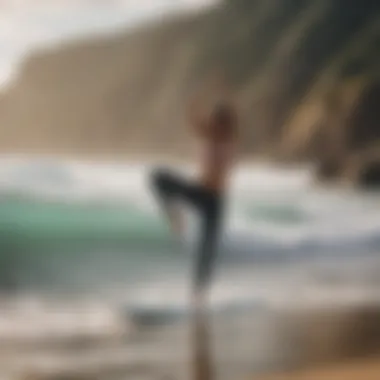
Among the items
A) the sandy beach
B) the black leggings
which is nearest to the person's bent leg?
the black leggings

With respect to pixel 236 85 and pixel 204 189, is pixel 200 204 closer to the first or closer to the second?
pixel 204 189

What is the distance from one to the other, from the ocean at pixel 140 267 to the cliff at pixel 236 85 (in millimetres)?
38

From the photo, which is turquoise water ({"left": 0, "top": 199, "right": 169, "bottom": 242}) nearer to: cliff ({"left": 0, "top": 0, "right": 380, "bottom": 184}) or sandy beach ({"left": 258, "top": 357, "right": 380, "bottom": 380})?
cliff ({"left": 0, "top": 0, "right": 380, "bottom": 184})

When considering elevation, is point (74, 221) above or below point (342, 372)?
above

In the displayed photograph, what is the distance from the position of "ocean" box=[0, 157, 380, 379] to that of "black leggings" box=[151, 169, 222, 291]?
14mm

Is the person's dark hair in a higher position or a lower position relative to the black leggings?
higher

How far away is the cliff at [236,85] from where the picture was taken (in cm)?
114

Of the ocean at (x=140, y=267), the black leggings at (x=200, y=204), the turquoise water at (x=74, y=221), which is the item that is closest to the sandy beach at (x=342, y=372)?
the ocean at (x=140, y=267)

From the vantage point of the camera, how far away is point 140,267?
1140 millimetres

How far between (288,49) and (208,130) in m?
0.18

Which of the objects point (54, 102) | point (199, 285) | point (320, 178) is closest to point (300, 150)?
point (320, 178)

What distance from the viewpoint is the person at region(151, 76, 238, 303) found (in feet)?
3.82

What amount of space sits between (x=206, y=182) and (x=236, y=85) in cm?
16

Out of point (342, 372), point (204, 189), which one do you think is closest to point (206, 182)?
point (204, 189)
